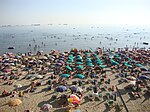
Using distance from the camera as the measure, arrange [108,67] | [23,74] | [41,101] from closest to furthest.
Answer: [41,101] < [23,74] < [108,67]

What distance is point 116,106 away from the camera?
1661 centimetres

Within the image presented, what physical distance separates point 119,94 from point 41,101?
9.14 meters

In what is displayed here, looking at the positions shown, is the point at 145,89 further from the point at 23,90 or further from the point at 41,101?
the point at 23,90

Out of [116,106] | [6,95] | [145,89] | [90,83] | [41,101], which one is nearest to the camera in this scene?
[116,106]

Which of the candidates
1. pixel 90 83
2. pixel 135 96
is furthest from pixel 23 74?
pixel 135 96

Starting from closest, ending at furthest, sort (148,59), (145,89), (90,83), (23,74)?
(145,89), (90,83), (23,74), (148,59)

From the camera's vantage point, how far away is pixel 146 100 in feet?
58.3

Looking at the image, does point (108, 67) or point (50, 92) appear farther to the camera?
point (108, 67)

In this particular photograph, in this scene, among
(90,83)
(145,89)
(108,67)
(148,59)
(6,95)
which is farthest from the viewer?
(148,59)

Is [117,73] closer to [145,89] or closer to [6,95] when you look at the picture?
[145,89]

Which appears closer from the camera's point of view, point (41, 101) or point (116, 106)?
point (116, 106)

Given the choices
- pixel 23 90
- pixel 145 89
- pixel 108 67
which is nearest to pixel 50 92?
pixel 23 90

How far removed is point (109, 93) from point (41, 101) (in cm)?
771

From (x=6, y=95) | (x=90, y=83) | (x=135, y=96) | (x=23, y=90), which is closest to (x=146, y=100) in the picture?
(x=135, y=96)
